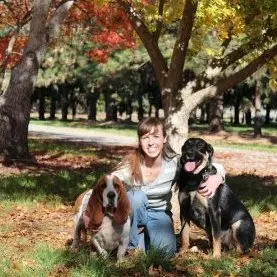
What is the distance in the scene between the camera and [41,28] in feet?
47.9

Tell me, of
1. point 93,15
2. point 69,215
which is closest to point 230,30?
point 69,215

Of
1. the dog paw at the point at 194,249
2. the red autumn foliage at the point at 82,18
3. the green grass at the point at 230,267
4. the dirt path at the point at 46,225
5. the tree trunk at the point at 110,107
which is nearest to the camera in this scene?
the green grass at the point at 230,267

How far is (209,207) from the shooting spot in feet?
19.0

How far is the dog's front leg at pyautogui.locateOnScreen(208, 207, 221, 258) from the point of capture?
19.0ft

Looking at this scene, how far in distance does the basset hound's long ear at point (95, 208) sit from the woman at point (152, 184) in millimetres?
523

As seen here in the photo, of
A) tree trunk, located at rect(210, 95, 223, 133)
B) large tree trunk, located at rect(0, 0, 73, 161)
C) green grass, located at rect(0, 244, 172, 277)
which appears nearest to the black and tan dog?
green grass, located at rect(0, 244, 172, 277)

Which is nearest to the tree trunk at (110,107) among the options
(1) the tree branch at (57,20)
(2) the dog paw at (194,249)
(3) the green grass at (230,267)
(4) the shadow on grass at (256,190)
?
(1) the tree branch at (57,20)

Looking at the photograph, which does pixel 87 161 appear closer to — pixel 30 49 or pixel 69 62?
pixel 30 49

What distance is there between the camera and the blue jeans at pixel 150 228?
5.82 meters

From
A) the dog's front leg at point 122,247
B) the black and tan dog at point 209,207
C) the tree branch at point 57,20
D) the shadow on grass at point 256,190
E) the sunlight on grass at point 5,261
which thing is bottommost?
the shadow on grass at point 256,190

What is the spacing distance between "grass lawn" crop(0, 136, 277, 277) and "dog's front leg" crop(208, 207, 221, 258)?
0.39 ft

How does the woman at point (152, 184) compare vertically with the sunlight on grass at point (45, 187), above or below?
above

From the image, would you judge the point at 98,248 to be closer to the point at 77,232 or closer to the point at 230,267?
the point at 77,232

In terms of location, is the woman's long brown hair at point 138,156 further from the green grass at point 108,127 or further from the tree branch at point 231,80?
the green grass at point 108,127
